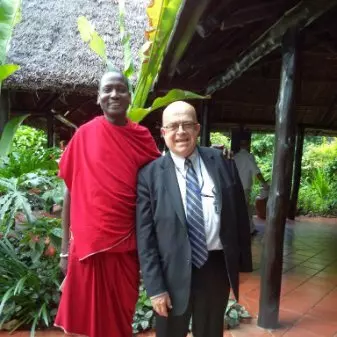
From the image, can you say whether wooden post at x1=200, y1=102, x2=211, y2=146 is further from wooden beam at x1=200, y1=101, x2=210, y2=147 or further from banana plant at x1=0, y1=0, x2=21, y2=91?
banana plant at x1=0, y1=0, x2=21, y2=91

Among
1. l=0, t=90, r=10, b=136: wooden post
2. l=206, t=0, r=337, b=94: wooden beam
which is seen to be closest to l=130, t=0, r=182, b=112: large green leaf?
l=206, t=0, r=337, b=94: wooden beam

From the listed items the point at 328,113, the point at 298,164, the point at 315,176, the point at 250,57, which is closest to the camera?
the point at 250,57

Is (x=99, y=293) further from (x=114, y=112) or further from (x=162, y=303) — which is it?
(x=114, y=112)

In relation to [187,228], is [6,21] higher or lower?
higher

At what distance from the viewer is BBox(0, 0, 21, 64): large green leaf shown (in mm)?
3162

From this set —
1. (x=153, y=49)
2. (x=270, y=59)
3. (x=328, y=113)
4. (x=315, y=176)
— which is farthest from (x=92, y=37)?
(x=315, y=176)

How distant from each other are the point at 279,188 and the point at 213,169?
1.17 m

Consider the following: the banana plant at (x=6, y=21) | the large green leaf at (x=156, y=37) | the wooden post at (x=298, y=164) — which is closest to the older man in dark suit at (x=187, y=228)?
the large green leaf at (x=156, y=37)

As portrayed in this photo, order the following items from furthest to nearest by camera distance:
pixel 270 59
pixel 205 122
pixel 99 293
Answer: pixel 205 122 → pixel 270 59 → pixel 99 293

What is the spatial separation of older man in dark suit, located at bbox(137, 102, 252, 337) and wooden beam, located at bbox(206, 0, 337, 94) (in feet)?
4.98

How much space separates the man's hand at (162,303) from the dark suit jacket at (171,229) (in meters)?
0.02

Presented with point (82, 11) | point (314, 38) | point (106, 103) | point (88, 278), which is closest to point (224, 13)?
point (314, 38)

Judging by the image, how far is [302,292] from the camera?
363 centimetres

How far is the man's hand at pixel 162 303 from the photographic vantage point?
174cm
